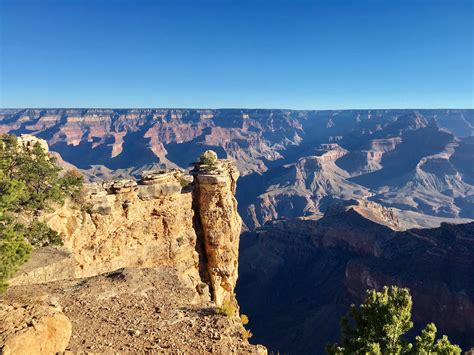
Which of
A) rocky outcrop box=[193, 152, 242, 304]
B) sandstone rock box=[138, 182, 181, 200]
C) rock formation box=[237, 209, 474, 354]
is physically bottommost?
rock formation box=[237, 209, 474, 354]

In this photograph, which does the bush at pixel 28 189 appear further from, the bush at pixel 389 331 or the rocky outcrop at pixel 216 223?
the bush at pixel 389 331

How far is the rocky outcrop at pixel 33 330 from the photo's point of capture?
8.79 metres

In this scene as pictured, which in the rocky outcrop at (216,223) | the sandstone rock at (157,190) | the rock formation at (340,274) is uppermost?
the sandstone rock at (157,190)

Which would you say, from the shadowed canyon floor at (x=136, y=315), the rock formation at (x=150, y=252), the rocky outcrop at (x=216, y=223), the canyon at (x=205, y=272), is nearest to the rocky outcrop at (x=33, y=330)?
the canyon at (x=205, y=272)

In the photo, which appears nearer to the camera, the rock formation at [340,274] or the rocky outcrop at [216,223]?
the rocky outcrop at [216,223]

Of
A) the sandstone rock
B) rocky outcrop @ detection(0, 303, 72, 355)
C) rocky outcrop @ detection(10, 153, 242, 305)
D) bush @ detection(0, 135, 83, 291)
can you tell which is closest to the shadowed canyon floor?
rocky outcrop @ detection(0, 303, 72, 355)

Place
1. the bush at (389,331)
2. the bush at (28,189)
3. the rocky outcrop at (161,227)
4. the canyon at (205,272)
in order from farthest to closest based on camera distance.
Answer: the rocky outcrop at (161,227) → the bush at (28,189) → the canyon at (205,272) → the bush at (389,331)

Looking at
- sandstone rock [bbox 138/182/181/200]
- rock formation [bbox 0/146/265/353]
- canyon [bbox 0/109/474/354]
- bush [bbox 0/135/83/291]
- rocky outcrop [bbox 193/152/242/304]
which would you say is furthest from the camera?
rocky outcrop [bbox 193/152/242/304]

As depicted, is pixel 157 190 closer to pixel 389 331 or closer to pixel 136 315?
pixel 136 315

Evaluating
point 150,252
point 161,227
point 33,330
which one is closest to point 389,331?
point 33,330

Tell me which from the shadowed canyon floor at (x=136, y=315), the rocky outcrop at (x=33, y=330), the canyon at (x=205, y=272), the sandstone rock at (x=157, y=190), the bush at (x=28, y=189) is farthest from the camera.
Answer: the sandstone rock at (x=157, y=190)

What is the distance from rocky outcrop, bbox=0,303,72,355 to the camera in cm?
879

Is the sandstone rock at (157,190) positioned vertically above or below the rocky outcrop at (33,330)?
below

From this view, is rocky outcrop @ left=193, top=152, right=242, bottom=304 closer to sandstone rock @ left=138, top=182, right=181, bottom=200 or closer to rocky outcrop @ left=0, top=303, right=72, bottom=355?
sandstone rock @ left=138, top=182, right=181, bottom=200
